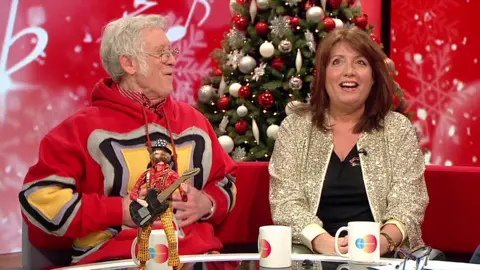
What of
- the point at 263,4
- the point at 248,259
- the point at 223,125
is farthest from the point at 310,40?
the point at 248,259

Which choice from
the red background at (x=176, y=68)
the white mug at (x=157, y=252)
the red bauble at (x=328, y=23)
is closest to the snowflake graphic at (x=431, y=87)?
the red background at (x=176, y=68)

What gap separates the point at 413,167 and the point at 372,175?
0.16 metres

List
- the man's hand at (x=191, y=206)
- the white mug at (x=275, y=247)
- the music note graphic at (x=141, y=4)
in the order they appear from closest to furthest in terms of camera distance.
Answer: the white mug at (x=275, y=247)
the man's hand at (x=191, y=206)
the music note graphic at (x=141, y=4)

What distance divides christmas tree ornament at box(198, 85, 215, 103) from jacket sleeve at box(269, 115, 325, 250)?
1764 mm

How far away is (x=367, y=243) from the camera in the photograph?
6.39 feet

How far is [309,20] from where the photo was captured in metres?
4.34

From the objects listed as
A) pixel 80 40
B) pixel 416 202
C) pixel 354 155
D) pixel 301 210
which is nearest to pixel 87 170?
pixel 301 210

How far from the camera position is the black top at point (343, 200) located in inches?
107

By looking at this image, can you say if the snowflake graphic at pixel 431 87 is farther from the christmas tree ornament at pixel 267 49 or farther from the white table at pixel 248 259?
the white table at pixel 248 259

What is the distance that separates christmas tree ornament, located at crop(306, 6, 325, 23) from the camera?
431 centimetres

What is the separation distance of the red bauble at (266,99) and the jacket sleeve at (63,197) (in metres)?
2.03

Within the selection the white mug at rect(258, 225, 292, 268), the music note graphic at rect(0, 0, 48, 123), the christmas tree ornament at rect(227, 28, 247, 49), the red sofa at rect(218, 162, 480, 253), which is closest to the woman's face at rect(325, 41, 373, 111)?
the red sofa at rect(218, 162, 480, 253)

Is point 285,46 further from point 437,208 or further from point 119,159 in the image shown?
point 119,159

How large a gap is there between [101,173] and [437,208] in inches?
56.4
